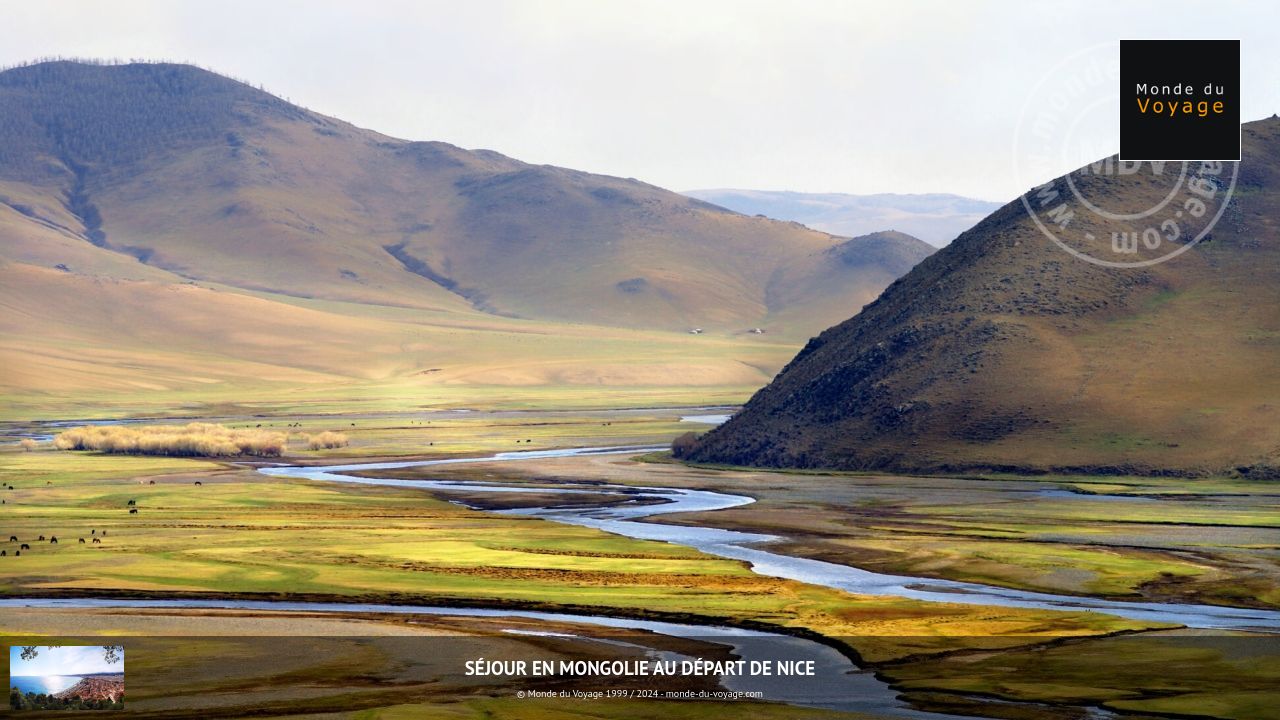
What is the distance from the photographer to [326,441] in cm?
15375

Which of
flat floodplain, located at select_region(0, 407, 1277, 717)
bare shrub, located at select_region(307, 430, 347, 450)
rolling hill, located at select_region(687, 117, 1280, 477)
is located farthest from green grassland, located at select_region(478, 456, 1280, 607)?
bare shrub, located at select_region(307, 430, 347, 450)

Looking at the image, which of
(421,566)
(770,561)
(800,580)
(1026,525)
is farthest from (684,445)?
(800,580)

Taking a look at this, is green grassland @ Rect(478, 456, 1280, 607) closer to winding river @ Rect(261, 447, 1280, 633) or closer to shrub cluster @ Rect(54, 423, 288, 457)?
winding river @ Rect(261, 447, 1280, 633)

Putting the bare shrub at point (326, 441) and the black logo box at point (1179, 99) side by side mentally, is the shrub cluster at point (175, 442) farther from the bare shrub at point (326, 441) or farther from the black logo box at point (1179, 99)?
the black logo box at point (1179, 99)

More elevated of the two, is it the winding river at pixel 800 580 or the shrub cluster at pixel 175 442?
the shrub cluster at pixel 175 442

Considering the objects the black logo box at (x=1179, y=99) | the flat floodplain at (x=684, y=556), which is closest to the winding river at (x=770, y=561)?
the flat floodplain at (x=684, y=556)

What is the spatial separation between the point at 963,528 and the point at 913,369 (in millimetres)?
55184

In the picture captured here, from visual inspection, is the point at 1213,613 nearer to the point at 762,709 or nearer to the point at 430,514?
the point at 762,709

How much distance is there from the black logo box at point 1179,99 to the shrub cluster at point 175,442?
7767 cm

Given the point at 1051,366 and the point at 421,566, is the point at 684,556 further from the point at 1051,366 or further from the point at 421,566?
the point at 1051,366

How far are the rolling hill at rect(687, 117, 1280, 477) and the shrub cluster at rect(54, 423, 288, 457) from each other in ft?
129

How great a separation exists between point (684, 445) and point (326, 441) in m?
34.7

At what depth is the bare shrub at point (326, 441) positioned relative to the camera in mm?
152625

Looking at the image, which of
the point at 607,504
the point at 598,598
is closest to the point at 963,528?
the point at 607,504
